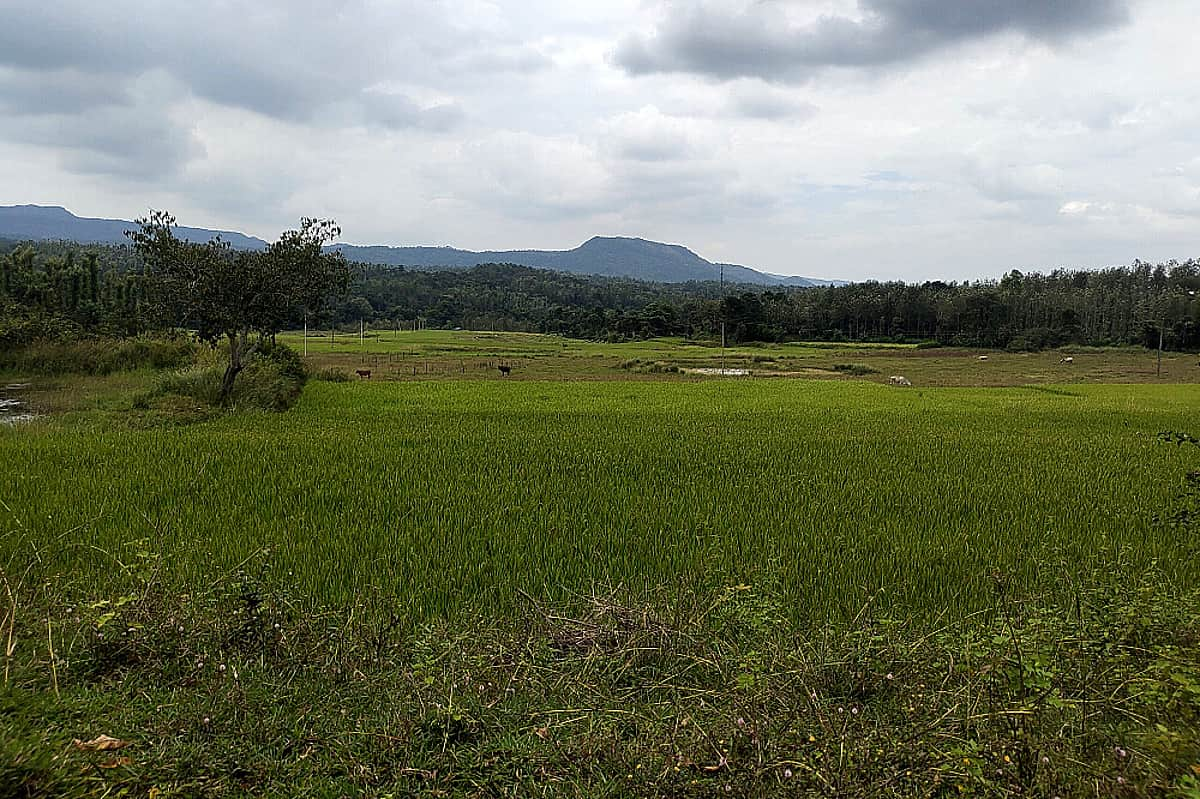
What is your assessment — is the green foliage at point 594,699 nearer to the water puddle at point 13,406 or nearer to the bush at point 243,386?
the water puddle at point 13,406

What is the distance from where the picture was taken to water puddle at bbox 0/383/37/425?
11820 mm

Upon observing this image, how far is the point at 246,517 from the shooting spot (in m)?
6.14

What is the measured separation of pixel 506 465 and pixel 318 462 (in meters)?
2.18

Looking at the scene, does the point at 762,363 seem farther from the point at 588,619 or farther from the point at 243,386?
the point at 588,619

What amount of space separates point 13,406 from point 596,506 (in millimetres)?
13056

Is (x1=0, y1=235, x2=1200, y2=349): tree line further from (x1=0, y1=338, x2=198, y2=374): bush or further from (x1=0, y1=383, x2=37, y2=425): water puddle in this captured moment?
(x1=0, y1=383, x2=37, y2=425): water puddle

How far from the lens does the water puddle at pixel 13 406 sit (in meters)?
11.8

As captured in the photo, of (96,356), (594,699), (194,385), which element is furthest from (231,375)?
(594,699)

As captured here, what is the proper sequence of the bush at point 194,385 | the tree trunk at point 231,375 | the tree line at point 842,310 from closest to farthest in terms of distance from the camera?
the bush at point 194,385 < the tree trunk at point 231,375 < the tree line at point 842,310

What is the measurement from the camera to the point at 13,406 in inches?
539

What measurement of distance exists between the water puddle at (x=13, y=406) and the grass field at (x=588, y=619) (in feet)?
8.25

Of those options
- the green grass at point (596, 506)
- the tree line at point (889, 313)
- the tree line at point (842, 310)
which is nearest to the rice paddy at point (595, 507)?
the green grass at point (596, 506)

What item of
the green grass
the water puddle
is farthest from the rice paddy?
the water puddle

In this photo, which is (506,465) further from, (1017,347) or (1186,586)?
(1017,347)
